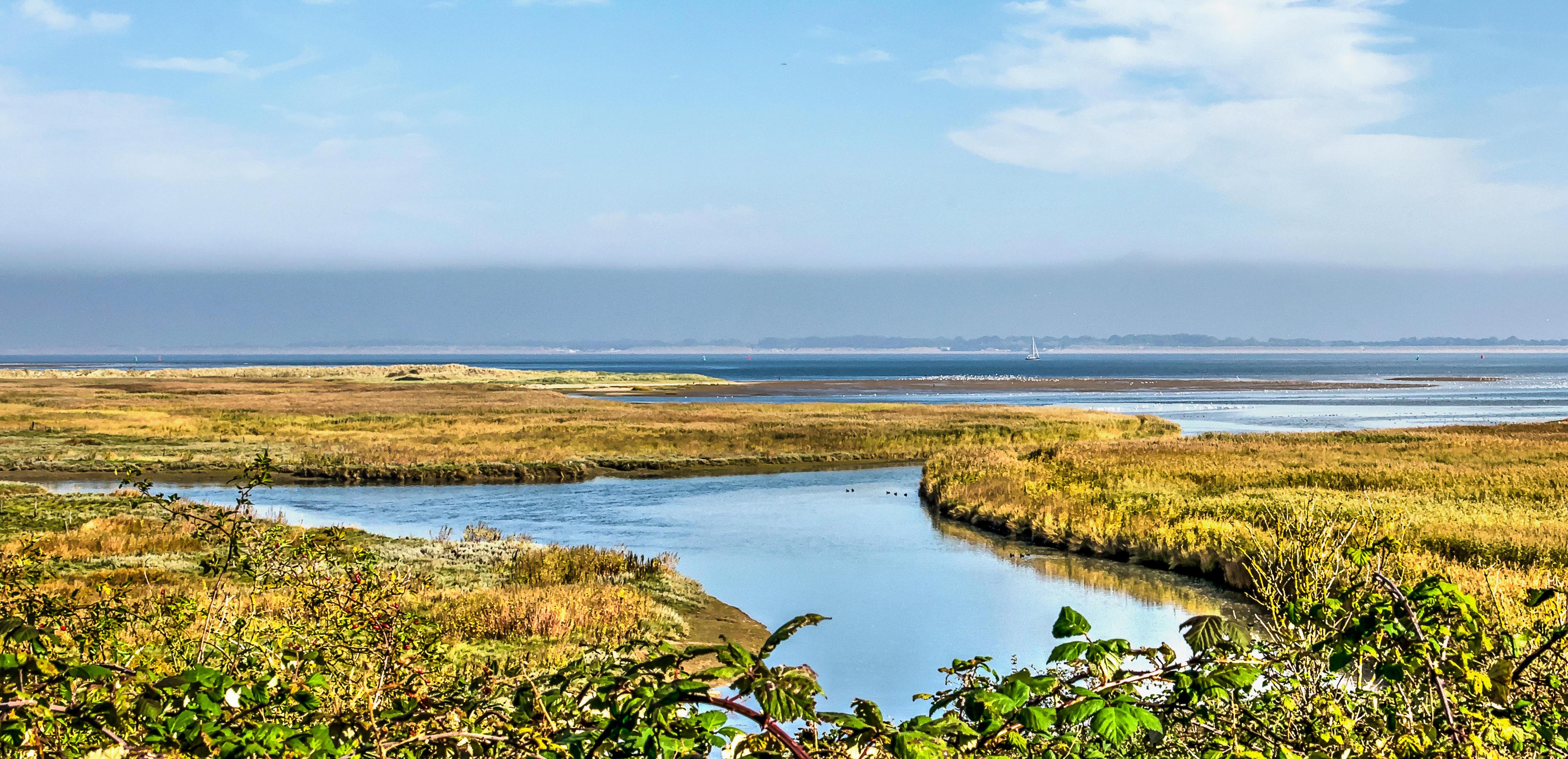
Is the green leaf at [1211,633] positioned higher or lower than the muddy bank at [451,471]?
higher

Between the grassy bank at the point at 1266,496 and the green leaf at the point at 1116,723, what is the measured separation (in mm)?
5515

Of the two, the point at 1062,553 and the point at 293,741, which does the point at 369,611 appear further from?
the point at 1062,553

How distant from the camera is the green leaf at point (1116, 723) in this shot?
271cm

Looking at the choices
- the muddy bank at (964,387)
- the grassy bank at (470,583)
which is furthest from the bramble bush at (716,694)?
the muddy bank at (964,387)

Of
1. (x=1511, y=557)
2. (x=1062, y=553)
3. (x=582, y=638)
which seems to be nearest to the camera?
(x=582, y=638)

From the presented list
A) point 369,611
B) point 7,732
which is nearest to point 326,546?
point 369,611

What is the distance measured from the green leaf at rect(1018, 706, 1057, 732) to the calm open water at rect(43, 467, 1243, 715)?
30.5 ft

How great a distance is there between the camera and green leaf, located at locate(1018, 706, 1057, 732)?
9.02 feet

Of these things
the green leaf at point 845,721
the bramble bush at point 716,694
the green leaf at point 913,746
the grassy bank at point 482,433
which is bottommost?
the grassy bank at point 482,433

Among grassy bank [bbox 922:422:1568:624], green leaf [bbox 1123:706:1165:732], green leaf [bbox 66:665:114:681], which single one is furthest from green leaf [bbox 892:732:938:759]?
grassy bank [bbox 922:422:1568:624]

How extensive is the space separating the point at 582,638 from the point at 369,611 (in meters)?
10.4

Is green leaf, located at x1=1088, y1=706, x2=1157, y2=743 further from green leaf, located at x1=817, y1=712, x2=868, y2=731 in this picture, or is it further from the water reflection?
the water reflection

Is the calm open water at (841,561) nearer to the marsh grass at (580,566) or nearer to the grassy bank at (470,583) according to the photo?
the marsh grass at (580,566)

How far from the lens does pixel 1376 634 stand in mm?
3906
